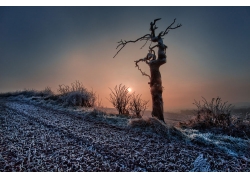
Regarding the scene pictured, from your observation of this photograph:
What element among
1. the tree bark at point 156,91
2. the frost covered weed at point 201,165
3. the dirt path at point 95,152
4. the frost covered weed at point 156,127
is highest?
the tree bark at point 156,91

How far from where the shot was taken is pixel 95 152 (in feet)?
10.5

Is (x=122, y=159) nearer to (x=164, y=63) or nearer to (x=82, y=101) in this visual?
(x=164, y=63)

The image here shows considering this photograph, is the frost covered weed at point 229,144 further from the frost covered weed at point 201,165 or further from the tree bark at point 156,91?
the tree bark at point 156,91

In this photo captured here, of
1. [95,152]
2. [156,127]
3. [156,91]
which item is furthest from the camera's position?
[156,91]

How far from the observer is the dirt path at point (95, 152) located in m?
2.77

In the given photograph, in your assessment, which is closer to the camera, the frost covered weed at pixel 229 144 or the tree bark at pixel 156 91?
the frost covered weed at pixel 229 144

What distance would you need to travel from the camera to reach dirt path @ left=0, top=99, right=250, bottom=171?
2771mm

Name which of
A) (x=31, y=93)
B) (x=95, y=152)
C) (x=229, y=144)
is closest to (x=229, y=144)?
(x=229, y=144)

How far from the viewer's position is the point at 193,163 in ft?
9.57

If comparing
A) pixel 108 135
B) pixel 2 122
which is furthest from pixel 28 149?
pixel 2 122

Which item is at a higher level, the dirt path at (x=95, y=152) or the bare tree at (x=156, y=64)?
the bare tree at (x=156, y=64)

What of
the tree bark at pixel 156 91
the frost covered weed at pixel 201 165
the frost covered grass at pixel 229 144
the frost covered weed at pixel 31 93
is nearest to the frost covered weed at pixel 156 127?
the frost covered grass at pixel 229 144

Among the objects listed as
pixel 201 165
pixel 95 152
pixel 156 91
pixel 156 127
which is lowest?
pixel 201 165

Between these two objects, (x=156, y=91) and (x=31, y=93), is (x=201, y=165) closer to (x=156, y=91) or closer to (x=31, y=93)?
(x=156, y=91)
